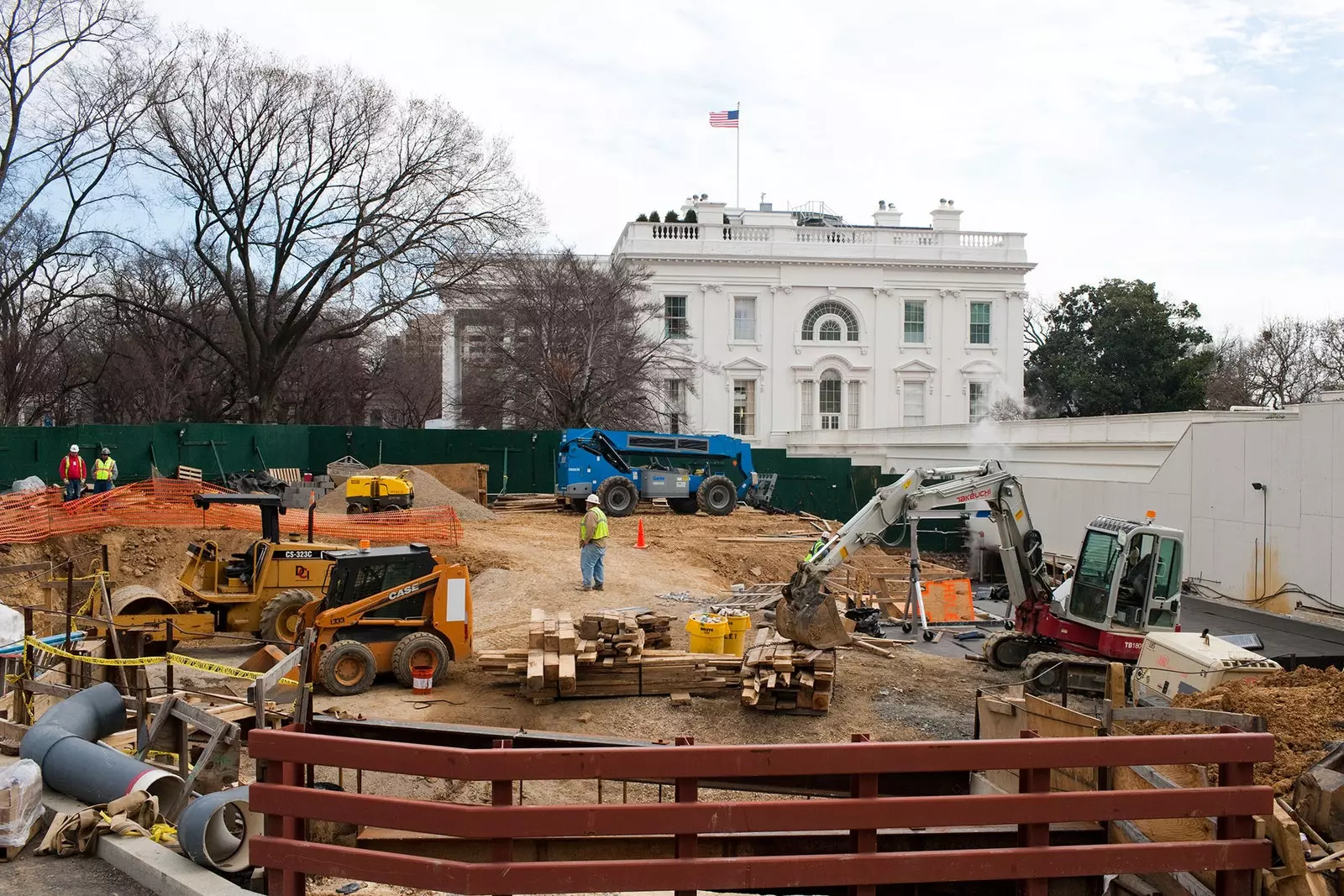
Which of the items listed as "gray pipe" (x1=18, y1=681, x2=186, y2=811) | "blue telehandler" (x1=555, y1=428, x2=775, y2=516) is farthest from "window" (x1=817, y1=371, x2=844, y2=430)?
"gray pipe" (x1=18, y1=681, x2=186, y2=811)

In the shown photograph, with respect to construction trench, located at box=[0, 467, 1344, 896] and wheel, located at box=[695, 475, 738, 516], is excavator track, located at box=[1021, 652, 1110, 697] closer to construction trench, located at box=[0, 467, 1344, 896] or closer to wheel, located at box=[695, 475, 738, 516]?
construction trench, located at box=[0, 467, 1344, 896]

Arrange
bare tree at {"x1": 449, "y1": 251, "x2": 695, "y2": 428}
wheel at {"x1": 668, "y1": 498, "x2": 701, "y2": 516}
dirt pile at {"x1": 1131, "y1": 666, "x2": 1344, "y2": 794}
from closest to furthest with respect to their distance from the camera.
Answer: dirt pile at {"x1": 1131, "y1": 666, "x2": 1344, "y2": 794} → wheel at {"x1": 668, "y1": 498, "x2": 701, "y2": 516} → bare tree at {"x1": 449, "y1": 251, "x2": 695, "y2": 428}

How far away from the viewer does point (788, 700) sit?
12820 mm

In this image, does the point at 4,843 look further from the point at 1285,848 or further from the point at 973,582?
the point at 973,582

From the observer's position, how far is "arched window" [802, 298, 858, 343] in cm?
5500

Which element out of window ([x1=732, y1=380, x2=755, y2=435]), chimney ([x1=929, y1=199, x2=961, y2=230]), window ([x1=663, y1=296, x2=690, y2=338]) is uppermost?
chimney ([x1=929, y1=199, x2=961, y2=230])

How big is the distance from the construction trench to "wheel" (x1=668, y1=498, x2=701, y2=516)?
492 inches

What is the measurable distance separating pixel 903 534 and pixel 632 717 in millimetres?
16439

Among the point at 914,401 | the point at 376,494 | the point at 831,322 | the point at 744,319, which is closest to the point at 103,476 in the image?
the point at 376,494

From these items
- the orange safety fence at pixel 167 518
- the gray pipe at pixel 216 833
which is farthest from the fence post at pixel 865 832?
the orange safety fence at pixel 167 518

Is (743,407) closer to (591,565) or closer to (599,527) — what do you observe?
(591,565)

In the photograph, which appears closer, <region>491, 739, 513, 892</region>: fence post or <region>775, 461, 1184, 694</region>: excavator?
<region>491, 739, 513, 892</region>: fence post

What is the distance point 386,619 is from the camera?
13508 mm

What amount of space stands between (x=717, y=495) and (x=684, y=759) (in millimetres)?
27593
